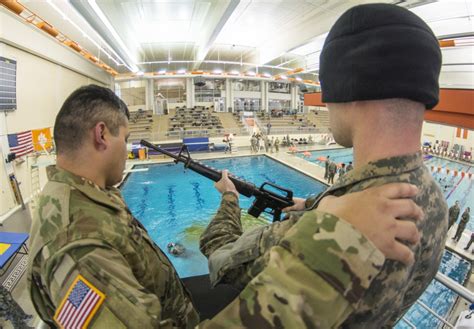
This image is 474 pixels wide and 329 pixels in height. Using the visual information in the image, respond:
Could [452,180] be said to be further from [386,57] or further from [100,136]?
[100,136]

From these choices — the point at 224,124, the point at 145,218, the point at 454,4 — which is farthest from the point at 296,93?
the point at 145,218

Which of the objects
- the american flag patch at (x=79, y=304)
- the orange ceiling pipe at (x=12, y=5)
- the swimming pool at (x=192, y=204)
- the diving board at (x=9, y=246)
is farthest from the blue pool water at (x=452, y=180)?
the orange ceiling pipe at (x=12, y=5)

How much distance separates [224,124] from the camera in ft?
71.5

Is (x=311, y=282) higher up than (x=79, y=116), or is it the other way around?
→ (x=79, y=116)

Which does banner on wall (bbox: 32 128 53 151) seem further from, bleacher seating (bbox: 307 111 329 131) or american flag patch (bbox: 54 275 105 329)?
bleacher seating (bbox: 307 111 329 131)

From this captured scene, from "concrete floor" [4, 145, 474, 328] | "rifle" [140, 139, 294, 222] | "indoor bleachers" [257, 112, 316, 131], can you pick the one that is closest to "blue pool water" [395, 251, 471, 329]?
"concrete floor" [4, 145, 474, 328]

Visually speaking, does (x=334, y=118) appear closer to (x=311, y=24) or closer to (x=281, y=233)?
(x=281, y=233)

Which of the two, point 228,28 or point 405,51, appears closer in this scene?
point 405,51

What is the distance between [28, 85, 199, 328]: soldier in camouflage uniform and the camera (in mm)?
771

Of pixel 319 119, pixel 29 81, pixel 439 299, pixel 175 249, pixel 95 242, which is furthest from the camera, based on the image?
pixel 319 119

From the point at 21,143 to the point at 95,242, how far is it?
8598 millimetres

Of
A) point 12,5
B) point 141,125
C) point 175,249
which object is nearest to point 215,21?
point 12,5

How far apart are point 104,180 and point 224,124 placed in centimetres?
2093

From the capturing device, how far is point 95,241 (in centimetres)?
86
